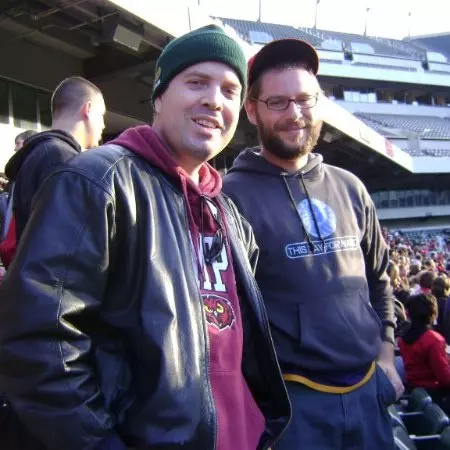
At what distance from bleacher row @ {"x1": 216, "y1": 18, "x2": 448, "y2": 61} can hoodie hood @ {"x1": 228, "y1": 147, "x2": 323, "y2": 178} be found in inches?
1546

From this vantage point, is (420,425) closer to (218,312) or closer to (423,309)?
(423,309)

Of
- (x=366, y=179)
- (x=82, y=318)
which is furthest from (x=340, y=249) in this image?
(x=366, y=179)

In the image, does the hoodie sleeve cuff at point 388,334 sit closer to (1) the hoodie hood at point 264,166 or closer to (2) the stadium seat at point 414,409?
(1) the hoodie hood at point 264,166

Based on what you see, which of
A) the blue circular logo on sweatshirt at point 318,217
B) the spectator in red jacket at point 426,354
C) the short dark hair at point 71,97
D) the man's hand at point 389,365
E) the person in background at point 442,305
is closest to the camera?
the blue circular logo on sweatshirt at point 318,217

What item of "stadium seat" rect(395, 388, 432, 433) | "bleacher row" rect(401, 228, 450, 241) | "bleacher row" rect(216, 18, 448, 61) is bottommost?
"bleacher row" rect(401, 228, 450, 241)

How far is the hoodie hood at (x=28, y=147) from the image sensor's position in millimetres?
2049

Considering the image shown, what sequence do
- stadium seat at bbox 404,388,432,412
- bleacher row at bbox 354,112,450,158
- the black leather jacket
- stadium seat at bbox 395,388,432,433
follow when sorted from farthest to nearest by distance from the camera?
bleacher row at bbox 354,112,450,158
stadium seat at bbox 404,388,432,412
stadium seat at bbox 395,388,432,433
the black leather jacket

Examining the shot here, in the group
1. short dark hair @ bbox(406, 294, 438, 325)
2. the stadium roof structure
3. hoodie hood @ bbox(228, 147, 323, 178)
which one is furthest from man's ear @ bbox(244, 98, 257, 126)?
the stadium roof structure

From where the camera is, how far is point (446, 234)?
105 feet

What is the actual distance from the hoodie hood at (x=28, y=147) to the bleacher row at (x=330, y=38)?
3917cm

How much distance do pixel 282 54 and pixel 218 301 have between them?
102 cm

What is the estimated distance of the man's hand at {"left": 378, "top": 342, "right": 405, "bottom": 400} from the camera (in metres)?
1.95

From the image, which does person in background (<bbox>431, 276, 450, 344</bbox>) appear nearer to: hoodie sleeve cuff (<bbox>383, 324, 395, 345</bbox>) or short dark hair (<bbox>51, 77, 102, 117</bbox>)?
hoodie sleeve cuff (<bbox>383, 324, 395, 345</bbox>)

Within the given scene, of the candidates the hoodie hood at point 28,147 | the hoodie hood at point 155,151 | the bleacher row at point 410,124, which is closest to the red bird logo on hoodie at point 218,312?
the hoodie hood at point 155,151
